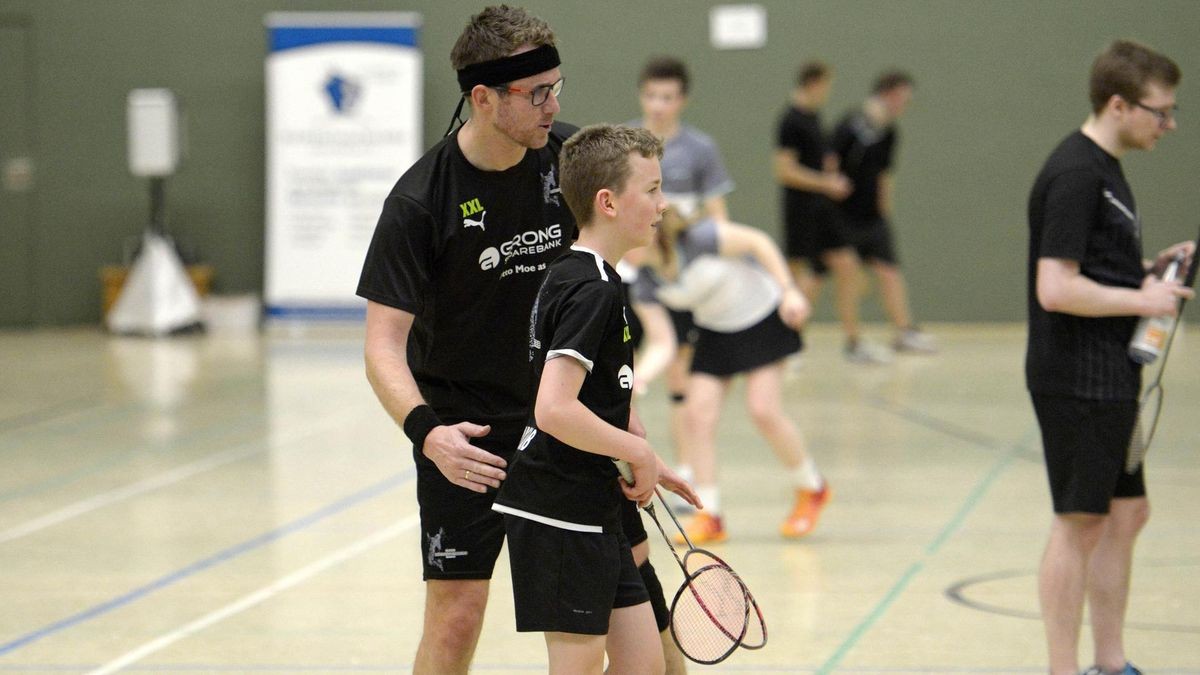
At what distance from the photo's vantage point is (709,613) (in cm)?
343

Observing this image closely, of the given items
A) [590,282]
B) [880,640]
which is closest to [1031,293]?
[880,640]

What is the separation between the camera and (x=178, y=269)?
1498 centimetres

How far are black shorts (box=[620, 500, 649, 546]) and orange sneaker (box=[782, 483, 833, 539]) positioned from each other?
324 centimetres

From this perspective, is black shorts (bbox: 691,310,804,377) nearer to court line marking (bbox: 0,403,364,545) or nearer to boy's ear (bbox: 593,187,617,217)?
court line marking (bbox: 0,403,364,545)

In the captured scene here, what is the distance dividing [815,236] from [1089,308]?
9.01m

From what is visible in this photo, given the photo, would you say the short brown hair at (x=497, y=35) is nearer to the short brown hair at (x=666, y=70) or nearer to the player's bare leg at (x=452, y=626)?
the player's bare leg at (x=452, y=626)

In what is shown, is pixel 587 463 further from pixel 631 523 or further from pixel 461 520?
pixel 461 520

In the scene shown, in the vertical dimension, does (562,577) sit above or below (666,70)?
below

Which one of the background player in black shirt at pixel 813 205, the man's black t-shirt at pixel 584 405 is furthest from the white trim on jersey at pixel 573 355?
the background player in black shirt at pixel 813 205

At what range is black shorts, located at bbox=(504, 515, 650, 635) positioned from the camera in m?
3.34

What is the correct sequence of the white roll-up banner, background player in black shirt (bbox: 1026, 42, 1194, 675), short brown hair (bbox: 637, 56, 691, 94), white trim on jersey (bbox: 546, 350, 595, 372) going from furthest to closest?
the white roll-up banner, short brown hair (bbox: 637, 56, 691, 94), background player in black shirt (bbox: 1026, 42, 1194, 675), white trim on jersey (bbox: 546, 350, 595, 372)

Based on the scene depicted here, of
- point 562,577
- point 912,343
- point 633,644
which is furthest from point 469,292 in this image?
point 912,343

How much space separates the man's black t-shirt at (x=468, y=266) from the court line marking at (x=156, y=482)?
153 inches

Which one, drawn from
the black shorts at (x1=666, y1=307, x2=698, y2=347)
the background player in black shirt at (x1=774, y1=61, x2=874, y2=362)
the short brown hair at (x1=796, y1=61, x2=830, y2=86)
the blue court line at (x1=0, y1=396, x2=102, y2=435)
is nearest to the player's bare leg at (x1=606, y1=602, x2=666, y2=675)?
the black shorts at (x1=666, y1=307, x2=698, y2=347)
